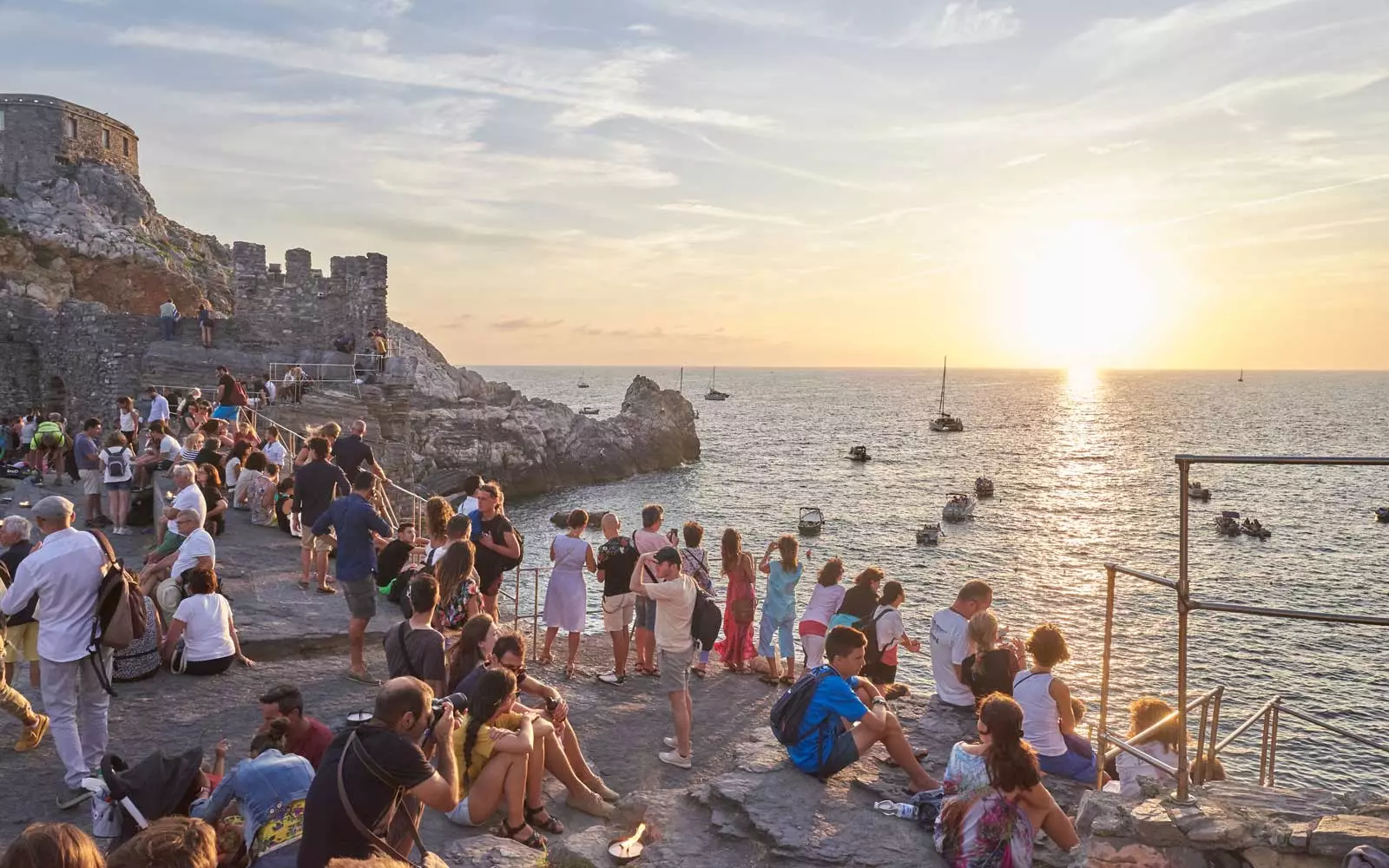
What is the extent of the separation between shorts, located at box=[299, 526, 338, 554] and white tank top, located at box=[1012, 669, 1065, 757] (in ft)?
25.4

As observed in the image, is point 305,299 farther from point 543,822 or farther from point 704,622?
point 543,822

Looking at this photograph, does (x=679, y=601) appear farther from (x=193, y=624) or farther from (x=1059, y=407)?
(x=1059, y=407)

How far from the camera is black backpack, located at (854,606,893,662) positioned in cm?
804

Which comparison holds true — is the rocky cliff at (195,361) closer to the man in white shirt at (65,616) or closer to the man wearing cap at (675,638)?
the man in white shirt at (65,616)

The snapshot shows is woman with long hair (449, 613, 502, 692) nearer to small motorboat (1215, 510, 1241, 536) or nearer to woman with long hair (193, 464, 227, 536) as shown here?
woman with long hair (193, 464, 227, 536)

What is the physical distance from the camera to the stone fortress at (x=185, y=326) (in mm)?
20109

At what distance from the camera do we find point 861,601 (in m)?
8.11

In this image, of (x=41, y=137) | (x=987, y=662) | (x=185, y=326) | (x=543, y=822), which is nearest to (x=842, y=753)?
(x=987, y=662)

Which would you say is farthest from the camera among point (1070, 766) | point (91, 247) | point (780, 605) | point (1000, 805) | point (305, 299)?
A: point (91, 247)

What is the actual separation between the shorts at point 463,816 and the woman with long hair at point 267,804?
4.15 feet

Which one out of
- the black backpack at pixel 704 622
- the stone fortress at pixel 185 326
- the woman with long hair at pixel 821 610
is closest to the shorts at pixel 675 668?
the black backpack at pixel 704 622

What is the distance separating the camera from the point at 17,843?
8.25 feet

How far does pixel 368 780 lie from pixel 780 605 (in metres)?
6.12

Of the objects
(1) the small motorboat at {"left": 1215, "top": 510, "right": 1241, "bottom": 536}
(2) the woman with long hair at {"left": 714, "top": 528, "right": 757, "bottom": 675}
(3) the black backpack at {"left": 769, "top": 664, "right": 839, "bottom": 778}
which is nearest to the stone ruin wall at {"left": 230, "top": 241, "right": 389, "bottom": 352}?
(2) the woman with long hair at {"left": 714, "top": 528, "right": 757, "bottom": 675}
